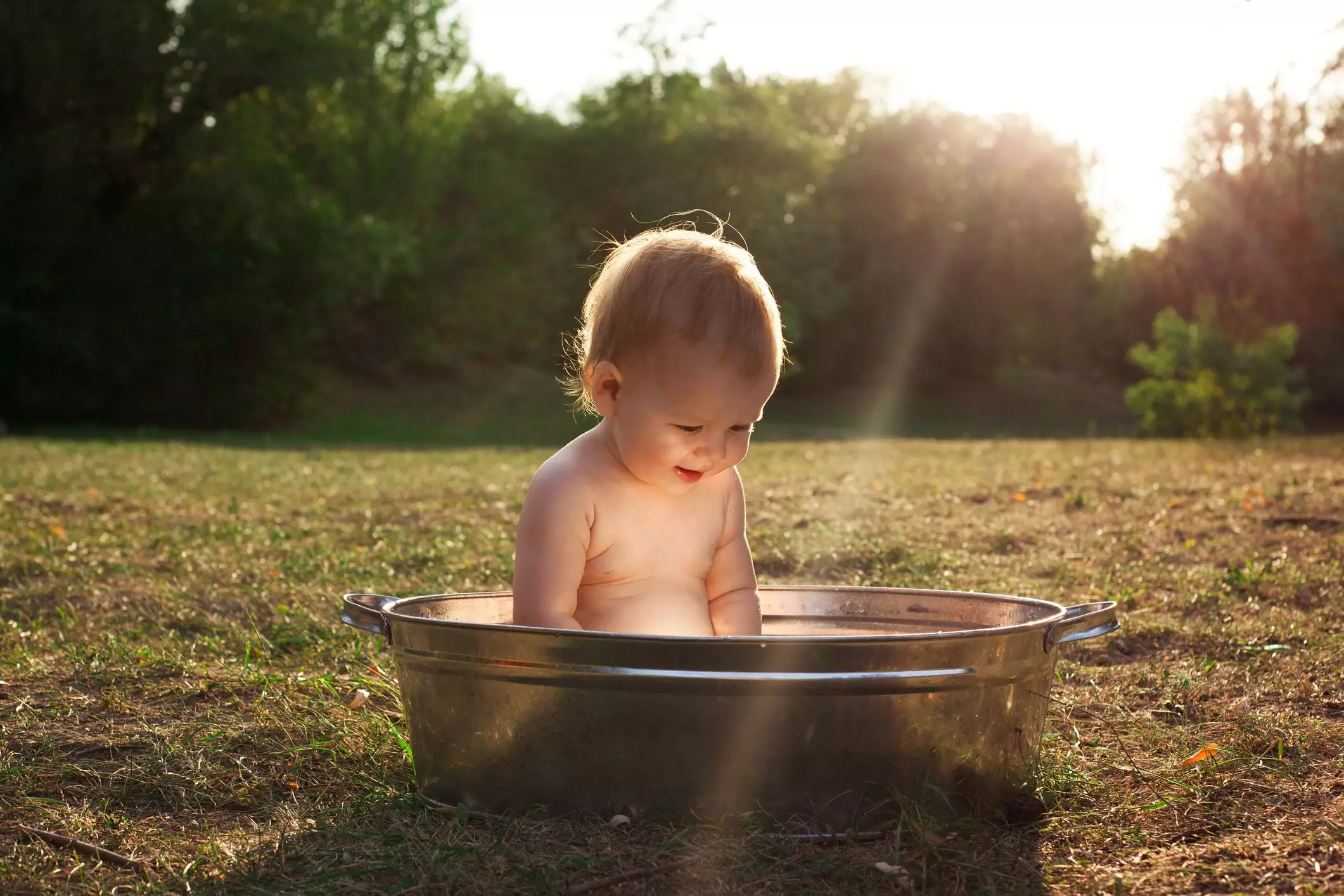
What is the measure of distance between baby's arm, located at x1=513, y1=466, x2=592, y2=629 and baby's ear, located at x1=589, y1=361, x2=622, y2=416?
0.48 feet

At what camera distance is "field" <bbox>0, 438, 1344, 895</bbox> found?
1.90 meters

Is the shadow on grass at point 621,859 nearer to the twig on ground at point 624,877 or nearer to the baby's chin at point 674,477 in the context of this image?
the twig on ground at point 624,877

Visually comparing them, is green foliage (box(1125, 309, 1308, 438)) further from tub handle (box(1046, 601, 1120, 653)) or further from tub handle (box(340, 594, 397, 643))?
tub handle (box(340, 594, 397, 643))

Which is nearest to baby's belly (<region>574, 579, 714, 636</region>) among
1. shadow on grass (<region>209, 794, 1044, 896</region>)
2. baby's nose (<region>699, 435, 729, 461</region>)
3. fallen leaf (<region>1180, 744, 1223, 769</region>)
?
baby's nose (<region>699, 435, 729, 461</region>)

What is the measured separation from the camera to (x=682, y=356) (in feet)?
7.29

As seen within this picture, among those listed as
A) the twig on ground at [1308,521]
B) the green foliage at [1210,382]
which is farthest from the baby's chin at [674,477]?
the green foliage at [1210,382]

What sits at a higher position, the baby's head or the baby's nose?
the baby's head

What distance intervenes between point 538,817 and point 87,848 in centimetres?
73

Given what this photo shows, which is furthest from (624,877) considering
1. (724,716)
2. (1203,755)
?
(1203,755)

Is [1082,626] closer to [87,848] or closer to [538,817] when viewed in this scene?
[538,817]

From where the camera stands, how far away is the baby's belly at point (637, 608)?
2.46m

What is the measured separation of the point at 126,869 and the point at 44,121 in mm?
21742

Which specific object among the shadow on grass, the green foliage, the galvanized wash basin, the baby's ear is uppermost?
the green foliage

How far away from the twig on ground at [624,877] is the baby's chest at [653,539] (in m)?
0.70
